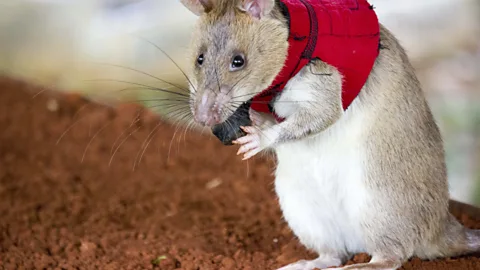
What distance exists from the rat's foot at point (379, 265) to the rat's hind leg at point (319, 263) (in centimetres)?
36

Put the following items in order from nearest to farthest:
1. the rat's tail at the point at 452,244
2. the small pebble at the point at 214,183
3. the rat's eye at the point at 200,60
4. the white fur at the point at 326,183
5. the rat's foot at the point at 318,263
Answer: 1. the rat's eye at the point at 200,60
2. the white fur at the point at 326,183
3. the rat's tail at the point at 452,244
4. the rat's foot at the point at 318,263
5. the small pebble at the point at 214,183

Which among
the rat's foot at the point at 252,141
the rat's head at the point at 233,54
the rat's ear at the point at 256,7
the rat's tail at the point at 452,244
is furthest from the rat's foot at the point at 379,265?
the rat's ear at the point at 256,7

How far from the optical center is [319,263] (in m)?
3.88

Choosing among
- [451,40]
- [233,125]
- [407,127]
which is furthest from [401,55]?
[451,40]

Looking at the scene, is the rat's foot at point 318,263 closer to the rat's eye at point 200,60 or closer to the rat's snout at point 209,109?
the rat's snout at point 209,109

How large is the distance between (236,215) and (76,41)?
223 centimetres

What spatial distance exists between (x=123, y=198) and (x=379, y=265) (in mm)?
2302

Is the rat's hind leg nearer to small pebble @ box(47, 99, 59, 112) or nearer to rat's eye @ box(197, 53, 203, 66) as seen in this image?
rat's eye @ box(197, 53, 203, 66)

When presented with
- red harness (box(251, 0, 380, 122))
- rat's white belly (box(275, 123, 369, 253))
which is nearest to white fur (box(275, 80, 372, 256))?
rat's white belly (box(275, 123, 369, 253))

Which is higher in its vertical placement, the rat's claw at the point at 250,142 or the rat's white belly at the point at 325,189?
the rat's claw at the point at 250,142

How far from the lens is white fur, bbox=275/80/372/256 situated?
3.46 metres

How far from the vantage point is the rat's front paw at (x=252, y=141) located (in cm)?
322

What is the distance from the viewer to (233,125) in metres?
3.38

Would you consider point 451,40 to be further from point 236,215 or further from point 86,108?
point 86,108
